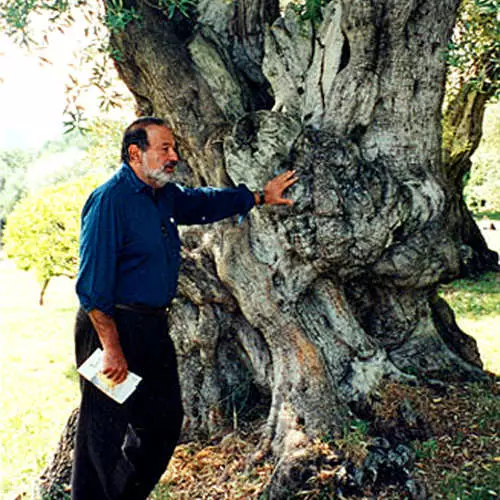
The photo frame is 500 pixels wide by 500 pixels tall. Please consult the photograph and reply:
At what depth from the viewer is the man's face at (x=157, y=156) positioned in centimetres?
452

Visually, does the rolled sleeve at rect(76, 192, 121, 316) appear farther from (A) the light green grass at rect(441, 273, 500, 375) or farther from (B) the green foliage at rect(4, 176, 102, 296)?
(B) the green foliage at rect(4, 176, 102, 296)

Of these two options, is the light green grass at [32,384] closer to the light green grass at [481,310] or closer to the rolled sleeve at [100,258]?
the rolled sleeve at [100,258]

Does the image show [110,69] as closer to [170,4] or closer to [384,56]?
[170,4]

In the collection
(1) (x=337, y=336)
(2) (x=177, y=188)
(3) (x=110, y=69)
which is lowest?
(1) (x=337, y=336)

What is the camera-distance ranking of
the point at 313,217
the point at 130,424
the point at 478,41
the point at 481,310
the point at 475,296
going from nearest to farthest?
1. the point at 130,424
2. the point at 313,217
3. the point at 478,41
4. the point at 481,310
5. the point at 475,296

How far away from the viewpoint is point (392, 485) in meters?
4.91

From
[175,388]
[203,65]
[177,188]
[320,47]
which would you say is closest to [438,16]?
[320,47]

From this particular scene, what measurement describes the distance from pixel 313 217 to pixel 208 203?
0.92 m

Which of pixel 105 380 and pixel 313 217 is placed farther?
pixel 313 217

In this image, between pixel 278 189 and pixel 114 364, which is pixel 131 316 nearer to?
pixel 114 364

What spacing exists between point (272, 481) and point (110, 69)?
475 centimetres

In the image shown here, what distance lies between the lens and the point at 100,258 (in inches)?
164

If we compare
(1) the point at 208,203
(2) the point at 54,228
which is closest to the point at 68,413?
(1) the point at 208,203

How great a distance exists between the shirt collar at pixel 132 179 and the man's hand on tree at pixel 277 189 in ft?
3.88
